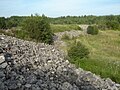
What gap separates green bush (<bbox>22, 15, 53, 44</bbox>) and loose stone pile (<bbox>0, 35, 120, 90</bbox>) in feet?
59.0

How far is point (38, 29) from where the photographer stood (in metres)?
32.9

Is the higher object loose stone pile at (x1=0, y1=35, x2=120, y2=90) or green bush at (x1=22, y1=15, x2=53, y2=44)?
loose stone pile at (x1=0, y1=35, x2=120, y2=90)

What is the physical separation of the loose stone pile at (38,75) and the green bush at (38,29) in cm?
1799

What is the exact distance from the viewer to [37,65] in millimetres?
10961

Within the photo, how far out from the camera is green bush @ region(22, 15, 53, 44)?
30969 millimetres

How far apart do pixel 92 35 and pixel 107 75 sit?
49571 mm

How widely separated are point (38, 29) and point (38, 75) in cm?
2341

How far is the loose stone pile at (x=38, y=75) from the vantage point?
868 cm

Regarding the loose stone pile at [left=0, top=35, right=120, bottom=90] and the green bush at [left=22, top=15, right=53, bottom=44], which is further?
the green bush at [left=22, top=15, right=53, bottom=44]

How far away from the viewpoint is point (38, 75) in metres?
9.71

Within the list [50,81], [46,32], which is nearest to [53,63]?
[50,81]

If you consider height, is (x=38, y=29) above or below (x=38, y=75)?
below

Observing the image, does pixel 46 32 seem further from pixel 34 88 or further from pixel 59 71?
pixel 34 88

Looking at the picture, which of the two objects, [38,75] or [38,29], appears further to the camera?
[38,29]
